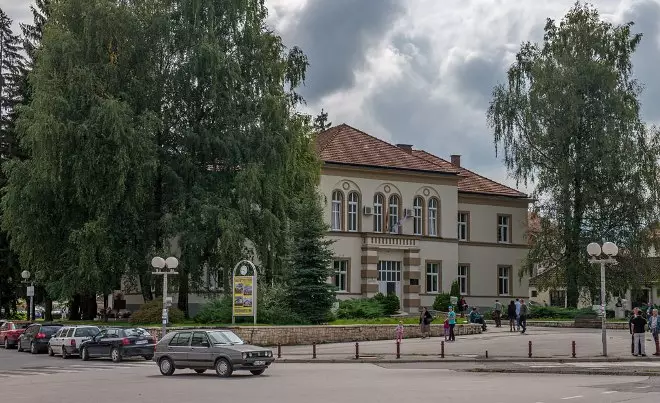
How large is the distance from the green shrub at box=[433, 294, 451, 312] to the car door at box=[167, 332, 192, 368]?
36.5m

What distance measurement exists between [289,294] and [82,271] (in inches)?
392

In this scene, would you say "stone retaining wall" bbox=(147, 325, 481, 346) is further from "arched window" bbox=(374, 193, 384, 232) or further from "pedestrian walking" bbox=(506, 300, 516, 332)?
"arched window" bbox=(374, 193, 384, 232)

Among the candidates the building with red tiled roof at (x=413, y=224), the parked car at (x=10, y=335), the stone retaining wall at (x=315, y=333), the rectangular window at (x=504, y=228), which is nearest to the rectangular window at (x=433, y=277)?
the building with red tiled roof at (x=413, y=224)

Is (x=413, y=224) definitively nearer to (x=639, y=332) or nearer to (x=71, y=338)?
(x=71, y=338)

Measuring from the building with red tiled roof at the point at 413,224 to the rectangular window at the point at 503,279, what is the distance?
8 cm

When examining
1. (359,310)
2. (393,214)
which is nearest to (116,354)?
(359,310)

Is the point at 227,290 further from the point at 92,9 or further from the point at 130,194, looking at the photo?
the point at 92,9

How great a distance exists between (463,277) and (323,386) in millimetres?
48650

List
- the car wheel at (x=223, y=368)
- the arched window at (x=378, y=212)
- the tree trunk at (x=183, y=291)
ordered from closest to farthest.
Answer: the car wheel at (x=223, y=368)
the tree trunk at (x=183, y=291)
the arched window at (x=378, y=212)

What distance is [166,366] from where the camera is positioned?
27.2 m

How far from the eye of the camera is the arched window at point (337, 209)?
61.8 metres

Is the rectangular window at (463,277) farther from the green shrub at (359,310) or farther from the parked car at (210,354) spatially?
the parked car at (210,354)

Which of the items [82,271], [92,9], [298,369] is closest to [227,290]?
[82,271]

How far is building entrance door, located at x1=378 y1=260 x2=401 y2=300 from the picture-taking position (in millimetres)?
62938
